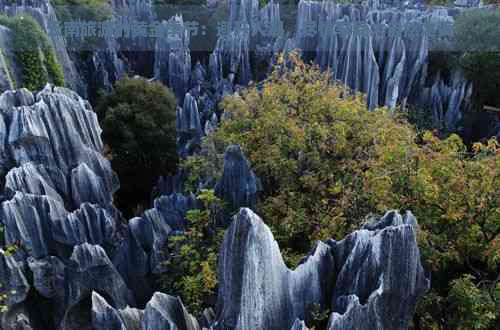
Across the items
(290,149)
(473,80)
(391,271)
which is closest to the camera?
(391,271)

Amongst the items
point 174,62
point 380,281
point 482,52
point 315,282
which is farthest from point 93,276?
point 482,52

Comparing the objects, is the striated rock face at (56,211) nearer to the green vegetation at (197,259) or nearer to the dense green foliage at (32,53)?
the green vegetation at (197,259)

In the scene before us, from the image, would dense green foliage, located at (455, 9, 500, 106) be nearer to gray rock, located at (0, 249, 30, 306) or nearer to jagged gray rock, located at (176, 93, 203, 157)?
jagged gray rock, located at (176, 93, 203, 157)

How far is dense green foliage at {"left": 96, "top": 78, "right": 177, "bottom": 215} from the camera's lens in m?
18.0

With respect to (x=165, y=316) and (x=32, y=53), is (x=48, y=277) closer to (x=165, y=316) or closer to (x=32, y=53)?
(x=165, y=316)

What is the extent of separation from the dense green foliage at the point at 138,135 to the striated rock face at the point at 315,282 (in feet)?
40.9

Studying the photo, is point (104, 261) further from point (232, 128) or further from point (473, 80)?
point (473, 80)

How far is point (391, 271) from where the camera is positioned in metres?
6.02

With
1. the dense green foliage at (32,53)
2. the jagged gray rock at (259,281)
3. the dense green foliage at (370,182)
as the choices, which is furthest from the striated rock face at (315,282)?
the dense green foliage at (32,53)

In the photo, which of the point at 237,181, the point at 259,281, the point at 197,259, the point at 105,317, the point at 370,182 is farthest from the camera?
the point at 237,181

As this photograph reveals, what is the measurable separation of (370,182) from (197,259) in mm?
4079

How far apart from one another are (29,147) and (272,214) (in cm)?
807

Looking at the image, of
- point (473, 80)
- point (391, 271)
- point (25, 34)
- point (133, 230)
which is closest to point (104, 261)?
point (133, 230)

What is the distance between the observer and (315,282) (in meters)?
6.35
